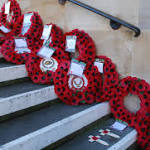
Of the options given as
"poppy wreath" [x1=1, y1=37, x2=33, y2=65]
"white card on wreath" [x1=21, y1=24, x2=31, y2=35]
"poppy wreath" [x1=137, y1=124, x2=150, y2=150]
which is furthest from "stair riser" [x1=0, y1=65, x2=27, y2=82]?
"poppy wreath" [x1=137, y1=124, x2=150, y2=150]

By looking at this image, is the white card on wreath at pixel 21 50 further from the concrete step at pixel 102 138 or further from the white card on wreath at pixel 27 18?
the concrete step at pixel 102 138

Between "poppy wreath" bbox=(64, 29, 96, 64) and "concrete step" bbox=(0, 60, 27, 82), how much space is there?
74 cm

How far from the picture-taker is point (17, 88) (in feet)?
7.93

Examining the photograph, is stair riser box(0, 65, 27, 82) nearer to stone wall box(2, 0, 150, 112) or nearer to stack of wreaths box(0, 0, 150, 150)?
stack of wreaths box(0, 0, 150, 150)

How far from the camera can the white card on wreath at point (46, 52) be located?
284 centimetres

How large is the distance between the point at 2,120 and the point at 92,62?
1299 millimetres

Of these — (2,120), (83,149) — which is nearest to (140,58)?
(83,149)

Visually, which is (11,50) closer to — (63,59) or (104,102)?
(63,59)

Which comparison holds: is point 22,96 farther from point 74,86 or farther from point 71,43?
point 71,43

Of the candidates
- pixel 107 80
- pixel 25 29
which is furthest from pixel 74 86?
pixel 25 29

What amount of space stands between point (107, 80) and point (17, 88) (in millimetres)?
1092

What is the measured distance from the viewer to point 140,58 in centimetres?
239

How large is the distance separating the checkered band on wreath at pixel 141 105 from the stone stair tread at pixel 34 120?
15.4 inches

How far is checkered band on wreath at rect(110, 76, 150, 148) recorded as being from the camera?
234cm
